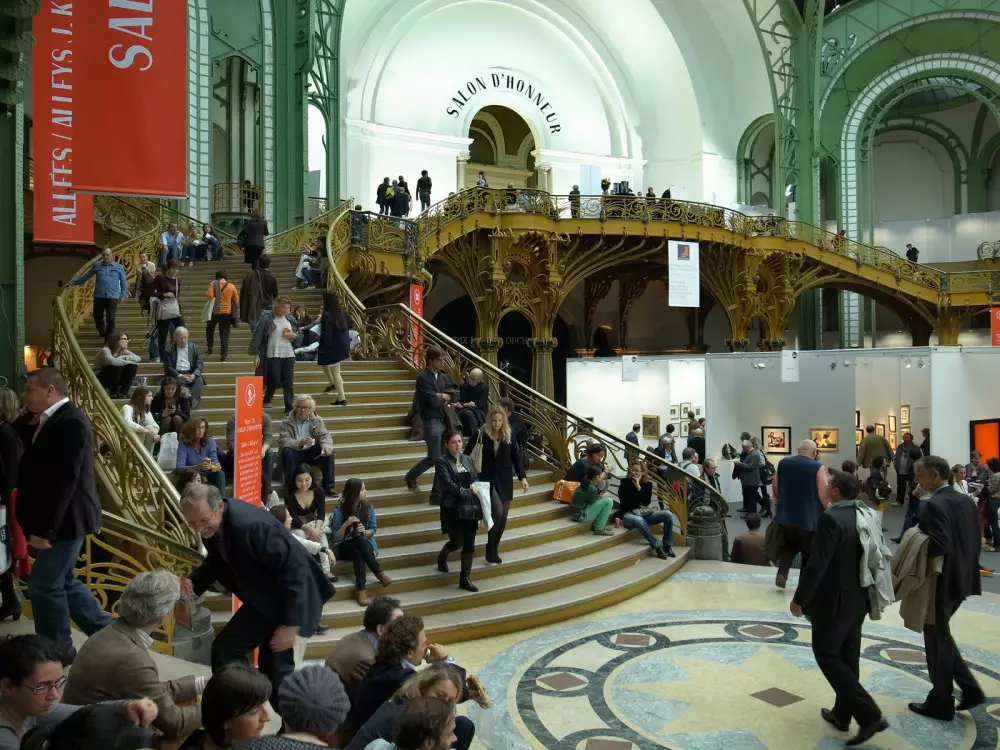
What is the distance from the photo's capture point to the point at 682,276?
20.5 m

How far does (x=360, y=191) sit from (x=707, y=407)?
13.3 metres

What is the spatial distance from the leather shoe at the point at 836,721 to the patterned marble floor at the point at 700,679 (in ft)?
0.15

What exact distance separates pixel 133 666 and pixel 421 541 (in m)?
4.81

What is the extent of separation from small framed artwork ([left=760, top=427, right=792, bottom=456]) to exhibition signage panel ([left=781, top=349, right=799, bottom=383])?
1401 mm

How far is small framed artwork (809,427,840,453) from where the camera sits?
15602 mm

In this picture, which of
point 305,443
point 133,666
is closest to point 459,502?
point 305,443

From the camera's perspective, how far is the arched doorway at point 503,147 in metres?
30.8

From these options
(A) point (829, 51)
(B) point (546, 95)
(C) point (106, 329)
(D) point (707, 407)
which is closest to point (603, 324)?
(B) point (546, 95)

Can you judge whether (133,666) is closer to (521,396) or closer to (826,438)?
(521,396)

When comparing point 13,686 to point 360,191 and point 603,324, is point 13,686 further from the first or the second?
point 603,324

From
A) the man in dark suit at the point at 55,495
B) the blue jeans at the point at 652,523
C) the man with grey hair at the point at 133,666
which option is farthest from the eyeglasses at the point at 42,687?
the blue jeans at the point at 652,523

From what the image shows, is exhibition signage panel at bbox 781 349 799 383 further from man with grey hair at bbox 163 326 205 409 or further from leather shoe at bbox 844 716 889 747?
leather shoe at bbox 844 716 889 747

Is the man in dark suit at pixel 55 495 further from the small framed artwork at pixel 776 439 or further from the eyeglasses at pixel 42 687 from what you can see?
the small framed artwork at pixel 776 439

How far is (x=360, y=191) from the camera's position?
2500 centimetres
